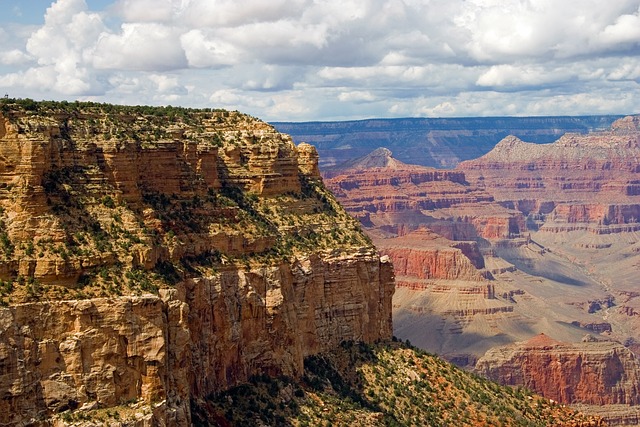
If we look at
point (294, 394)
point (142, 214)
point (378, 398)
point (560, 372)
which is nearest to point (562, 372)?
point (560, 372)

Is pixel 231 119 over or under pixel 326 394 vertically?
over

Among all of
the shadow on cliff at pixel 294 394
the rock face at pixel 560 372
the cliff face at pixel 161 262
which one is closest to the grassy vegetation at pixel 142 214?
the cliff face at pixel 161 262

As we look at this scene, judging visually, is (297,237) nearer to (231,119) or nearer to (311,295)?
(311,295)

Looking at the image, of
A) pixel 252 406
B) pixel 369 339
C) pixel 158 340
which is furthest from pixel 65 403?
pixel 369 339

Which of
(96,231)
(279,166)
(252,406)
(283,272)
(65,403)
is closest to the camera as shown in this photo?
(65,403)

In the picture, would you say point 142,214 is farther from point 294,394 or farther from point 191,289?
point 294,394

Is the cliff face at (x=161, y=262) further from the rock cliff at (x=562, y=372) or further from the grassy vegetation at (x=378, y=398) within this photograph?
the rock cliff at (x=562, y=372)
